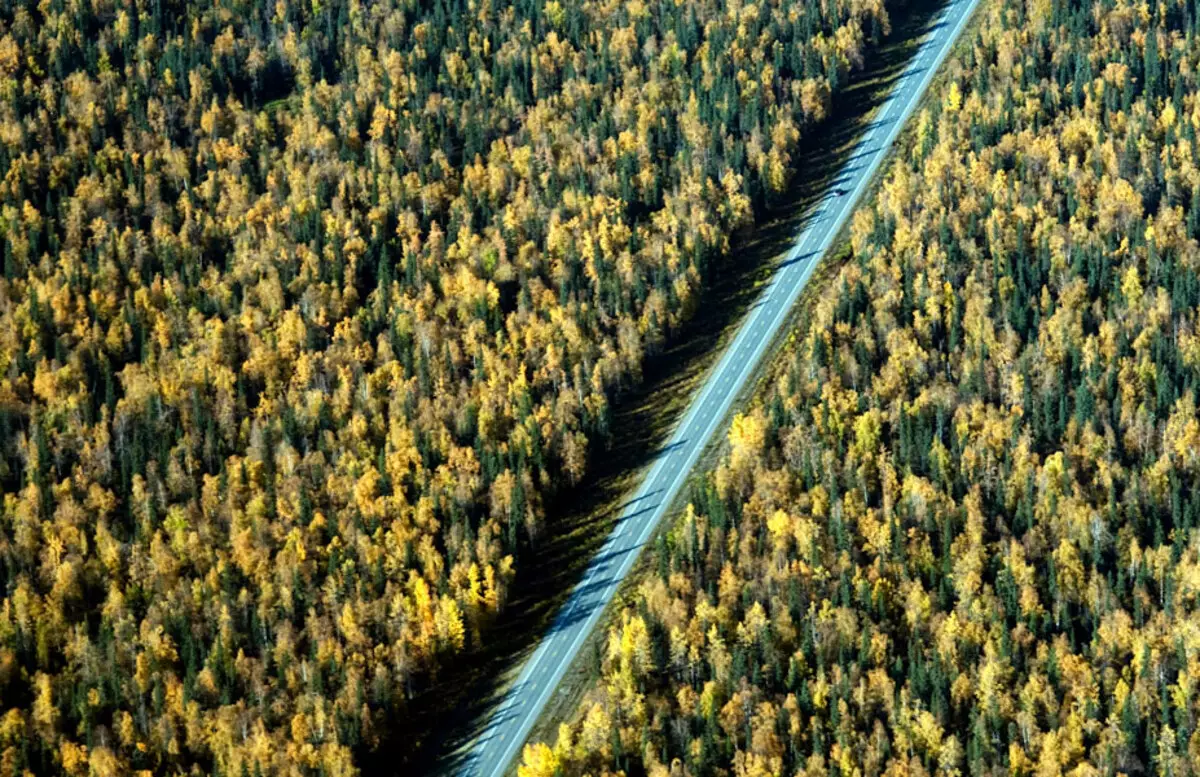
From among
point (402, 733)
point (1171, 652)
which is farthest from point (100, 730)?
point (1171, 652)

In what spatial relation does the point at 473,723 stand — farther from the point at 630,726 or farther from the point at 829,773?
the point at 829,773

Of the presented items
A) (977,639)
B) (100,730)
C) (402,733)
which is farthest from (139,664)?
(977,639)

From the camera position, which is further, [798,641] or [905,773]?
[798,641]

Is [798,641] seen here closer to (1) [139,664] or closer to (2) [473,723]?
(2) [473,723]

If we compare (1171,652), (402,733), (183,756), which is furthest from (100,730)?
(1171,652)

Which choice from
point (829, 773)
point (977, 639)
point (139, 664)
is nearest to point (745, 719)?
point (829, 773)

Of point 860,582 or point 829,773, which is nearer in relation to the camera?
point 829,773

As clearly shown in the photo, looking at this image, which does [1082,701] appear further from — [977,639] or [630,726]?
[630,726]
